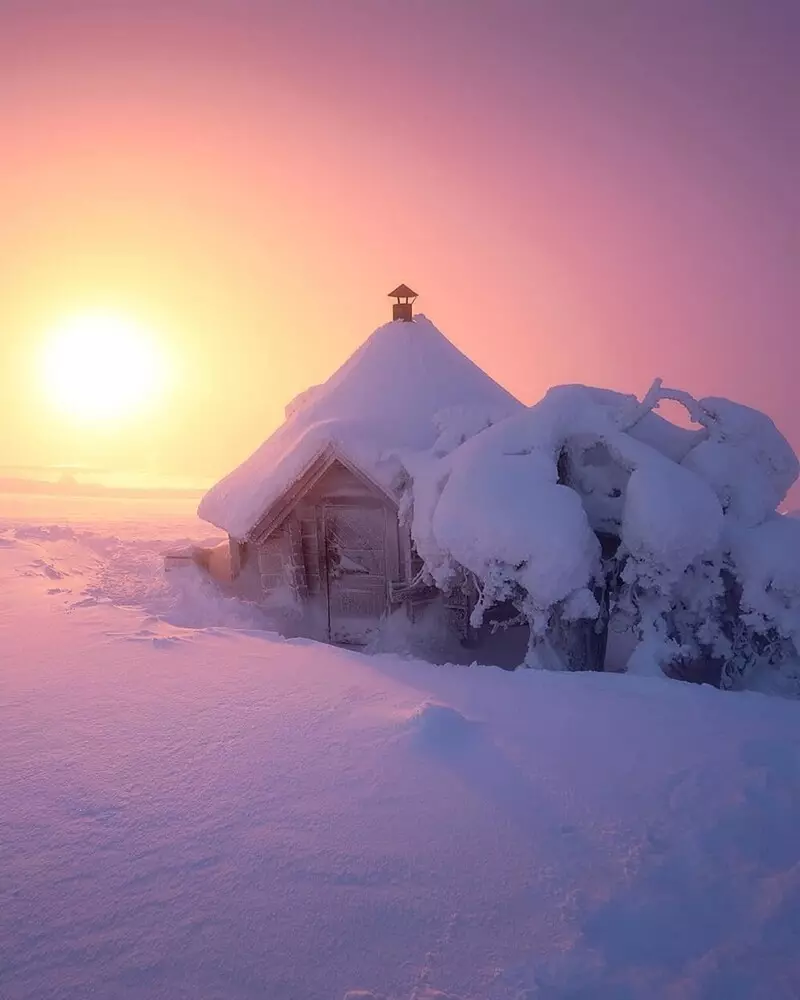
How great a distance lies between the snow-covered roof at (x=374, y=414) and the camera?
29.9 feet

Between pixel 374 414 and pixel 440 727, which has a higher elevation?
pixel 374 414

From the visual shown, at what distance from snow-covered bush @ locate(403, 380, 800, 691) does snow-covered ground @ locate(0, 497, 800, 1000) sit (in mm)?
1163

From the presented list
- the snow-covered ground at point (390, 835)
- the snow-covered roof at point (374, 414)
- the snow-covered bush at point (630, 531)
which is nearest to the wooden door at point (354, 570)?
the snow-covered roof at point (374, 414)

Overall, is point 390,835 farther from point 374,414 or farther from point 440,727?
point 374,414

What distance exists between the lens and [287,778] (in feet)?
12.7

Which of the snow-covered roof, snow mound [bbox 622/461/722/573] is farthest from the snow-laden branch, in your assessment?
the snow-covered roof

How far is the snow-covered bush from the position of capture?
6.27 meters

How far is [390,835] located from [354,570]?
6578 mm

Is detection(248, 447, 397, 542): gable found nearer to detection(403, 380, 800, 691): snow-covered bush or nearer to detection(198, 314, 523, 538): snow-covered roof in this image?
detection(198, 314, 523, 538): snow-covered roof

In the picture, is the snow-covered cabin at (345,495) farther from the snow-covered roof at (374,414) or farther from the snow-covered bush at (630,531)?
the snow-covered bush at (630,531)

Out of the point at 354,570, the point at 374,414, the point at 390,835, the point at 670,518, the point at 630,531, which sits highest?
the point at 374,414

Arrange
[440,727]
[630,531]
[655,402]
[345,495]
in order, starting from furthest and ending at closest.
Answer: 1. [345,495]
2. [655,402]
3. [630,531]
4. [440,727]

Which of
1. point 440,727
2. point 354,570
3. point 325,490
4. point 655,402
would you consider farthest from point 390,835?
point 325,490

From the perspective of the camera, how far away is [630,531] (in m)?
6.39
